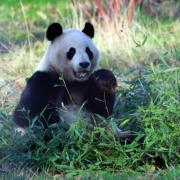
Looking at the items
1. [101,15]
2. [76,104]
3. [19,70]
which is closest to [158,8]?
[101,15]

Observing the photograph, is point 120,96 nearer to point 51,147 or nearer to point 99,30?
point 51,147

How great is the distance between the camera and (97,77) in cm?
538

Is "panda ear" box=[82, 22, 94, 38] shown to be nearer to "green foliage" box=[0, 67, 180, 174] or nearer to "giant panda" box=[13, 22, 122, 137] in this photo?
"giant panda" box=[13, 22, 122, 137]

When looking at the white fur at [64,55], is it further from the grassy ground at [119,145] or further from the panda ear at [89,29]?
the grassy ground at [119,145]

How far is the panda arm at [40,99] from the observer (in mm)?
5285

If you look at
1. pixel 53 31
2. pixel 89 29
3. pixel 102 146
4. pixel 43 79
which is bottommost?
pixel 102 146

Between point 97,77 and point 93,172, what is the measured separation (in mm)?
801

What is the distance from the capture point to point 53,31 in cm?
563

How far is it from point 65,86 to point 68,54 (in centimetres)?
34

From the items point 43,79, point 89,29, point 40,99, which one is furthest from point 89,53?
point 40,99

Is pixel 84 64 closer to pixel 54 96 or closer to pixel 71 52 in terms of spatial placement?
pixel 71 52

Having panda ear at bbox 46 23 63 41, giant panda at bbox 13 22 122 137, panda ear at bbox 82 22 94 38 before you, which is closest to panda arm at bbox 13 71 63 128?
giant panda at bbox 13 22 122 137

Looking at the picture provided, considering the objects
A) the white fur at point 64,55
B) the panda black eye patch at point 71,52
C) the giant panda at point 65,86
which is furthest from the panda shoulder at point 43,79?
the panda black eye patch at point 71,52

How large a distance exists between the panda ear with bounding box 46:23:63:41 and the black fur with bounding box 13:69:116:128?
360mm
